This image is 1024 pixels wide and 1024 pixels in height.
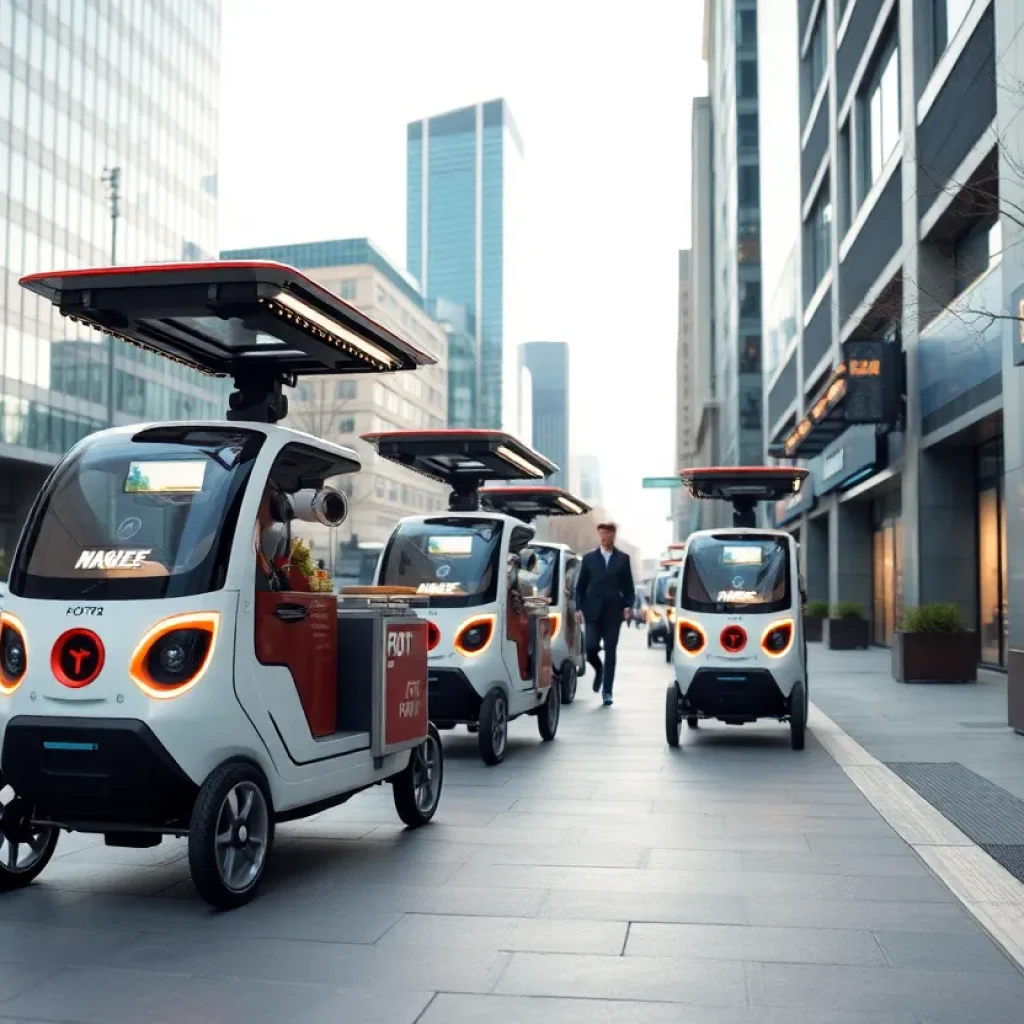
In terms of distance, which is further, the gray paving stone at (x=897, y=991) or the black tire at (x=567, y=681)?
the black tire at (x=567, y=681)

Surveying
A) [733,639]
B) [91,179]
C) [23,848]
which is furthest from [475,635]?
[91,179]

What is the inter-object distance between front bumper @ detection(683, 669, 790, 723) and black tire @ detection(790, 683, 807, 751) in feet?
0.38

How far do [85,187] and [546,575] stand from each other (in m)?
50.0

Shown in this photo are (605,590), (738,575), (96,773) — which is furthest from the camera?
(605,590)

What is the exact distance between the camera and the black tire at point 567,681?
1664cm

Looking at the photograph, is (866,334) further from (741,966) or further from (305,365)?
(741,966)

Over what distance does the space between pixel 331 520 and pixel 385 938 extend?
2.06 m

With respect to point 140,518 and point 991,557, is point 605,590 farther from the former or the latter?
point 140,518

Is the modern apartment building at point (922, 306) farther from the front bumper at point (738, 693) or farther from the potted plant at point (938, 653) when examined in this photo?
the front bumper at point (738, 693)

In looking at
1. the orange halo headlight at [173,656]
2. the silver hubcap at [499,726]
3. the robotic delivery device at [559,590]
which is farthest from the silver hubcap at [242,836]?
the robotic delivery device at [559,590]

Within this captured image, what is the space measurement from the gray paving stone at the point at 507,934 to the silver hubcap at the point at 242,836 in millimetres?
729

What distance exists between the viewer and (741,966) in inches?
190

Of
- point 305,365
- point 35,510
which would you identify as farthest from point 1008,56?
point 35,510

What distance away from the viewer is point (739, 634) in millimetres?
11766
